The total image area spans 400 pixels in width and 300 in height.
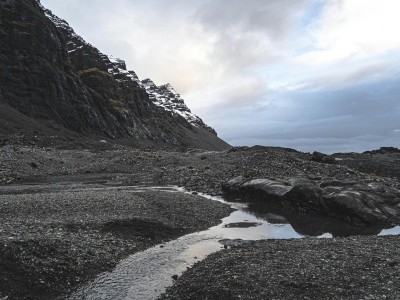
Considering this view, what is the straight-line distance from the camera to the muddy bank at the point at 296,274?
13984 mm

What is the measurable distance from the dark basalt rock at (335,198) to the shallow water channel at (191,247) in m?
1.70

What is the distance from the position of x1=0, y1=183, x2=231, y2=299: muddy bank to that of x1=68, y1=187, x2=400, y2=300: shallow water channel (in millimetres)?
790

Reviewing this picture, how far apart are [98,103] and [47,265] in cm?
18578

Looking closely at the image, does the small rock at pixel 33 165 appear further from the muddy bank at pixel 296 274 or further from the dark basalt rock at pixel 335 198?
the muddy bank at pixel 296 274

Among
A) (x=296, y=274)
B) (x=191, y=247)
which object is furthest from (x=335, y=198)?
(x=296, y=274)

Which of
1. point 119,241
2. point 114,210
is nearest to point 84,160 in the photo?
point 114,210

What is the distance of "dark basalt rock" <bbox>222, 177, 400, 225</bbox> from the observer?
3044cm

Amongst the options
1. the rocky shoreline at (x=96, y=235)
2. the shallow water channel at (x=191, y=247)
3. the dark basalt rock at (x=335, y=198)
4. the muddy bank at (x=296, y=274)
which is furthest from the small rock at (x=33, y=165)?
the muddy bank at (x=296, y=274)

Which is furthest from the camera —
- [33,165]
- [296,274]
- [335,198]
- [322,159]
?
[322,159]

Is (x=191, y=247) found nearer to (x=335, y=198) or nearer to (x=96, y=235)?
(x=96, y=235)

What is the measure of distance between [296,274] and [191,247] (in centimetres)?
795

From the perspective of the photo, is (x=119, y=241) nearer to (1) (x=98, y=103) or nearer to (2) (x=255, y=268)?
(2) (x=255, y=268)

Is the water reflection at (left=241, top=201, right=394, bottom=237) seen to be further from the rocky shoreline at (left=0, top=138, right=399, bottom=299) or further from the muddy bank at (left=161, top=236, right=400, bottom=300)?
the muddy bank at (left=161, top=236, right=400, bottom=300)

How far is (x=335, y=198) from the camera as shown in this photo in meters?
32.2
